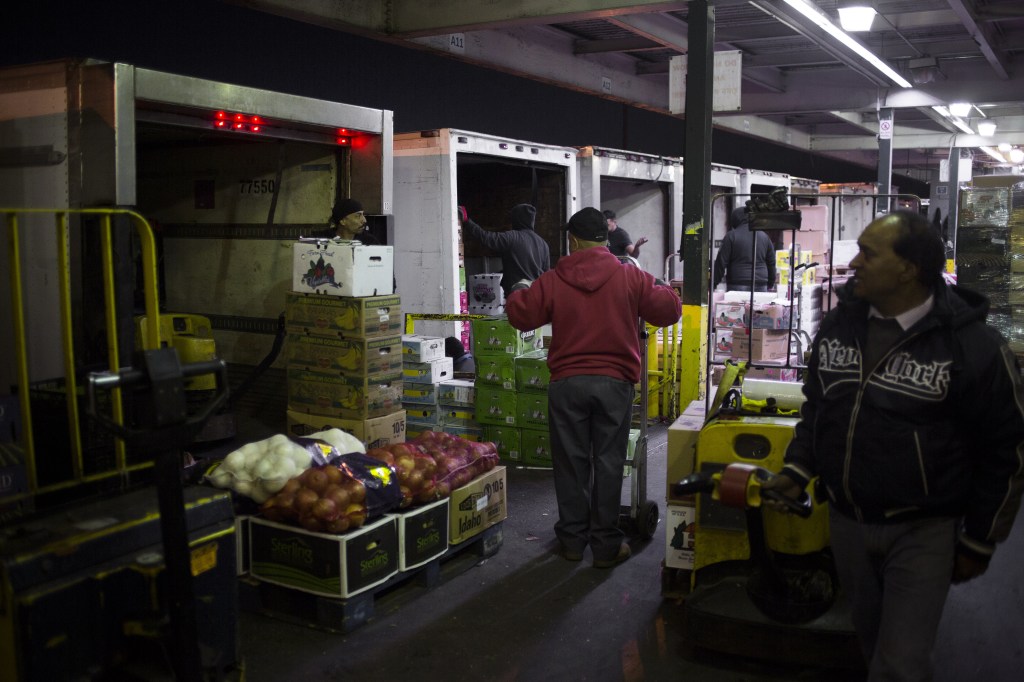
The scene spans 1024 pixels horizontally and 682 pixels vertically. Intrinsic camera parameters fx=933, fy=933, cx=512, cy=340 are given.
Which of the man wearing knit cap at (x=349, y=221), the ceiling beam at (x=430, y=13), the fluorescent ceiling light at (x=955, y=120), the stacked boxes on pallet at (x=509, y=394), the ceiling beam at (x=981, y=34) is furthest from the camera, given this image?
the fluorescent ceiling light at (x=955, y=120)

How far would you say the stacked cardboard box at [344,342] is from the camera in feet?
21.5

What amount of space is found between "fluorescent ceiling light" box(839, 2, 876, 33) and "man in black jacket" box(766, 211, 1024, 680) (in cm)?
658

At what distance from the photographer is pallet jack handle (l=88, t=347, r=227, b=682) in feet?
9.38

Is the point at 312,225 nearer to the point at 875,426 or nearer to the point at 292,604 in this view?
the point at 292,604

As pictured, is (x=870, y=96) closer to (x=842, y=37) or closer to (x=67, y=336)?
(x=842, y=37)

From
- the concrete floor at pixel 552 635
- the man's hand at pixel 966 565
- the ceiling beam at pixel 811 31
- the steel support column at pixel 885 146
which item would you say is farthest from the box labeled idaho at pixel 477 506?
the steel support column at pixel 885 146

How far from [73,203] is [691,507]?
13.4ft

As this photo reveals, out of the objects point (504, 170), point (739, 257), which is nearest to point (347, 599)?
point (739, 257)

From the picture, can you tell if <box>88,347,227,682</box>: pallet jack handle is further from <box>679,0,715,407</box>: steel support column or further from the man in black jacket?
<box>679,0,715,407</box>: steel support column

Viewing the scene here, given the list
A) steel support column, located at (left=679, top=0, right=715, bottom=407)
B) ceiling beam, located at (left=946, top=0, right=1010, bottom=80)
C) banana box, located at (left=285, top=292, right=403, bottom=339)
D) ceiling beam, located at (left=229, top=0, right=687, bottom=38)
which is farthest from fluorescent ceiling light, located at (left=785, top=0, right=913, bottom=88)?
banana box, located at (left=285, top=292, right=403, bottom=339)

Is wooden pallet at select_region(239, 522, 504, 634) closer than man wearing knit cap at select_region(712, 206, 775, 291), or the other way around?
wooden pallet at select_region(239, 522, 504, 634)

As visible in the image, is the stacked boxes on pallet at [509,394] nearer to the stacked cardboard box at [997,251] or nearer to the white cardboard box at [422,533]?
the white cardboard box at [422,533]

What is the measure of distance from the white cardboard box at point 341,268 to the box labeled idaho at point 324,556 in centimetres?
223

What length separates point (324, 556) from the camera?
4.48m
